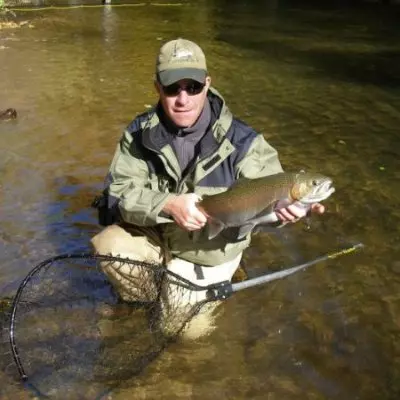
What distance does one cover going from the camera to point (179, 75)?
3.67 m

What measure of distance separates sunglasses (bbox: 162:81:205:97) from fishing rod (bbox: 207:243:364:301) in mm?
1384

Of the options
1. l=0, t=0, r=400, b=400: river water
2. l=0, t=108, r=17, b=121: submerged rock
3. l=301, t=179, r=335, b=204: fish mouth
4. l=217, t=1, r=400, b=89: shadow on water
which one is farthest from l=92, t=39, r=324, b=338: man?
l=217, t=1, r=400, b=89: shadow on water

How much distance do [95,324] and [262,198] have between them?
1805mm

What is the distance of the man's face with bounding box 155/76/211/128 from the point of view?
12.3 ft

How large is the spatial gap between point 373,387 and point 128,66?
10802 mm

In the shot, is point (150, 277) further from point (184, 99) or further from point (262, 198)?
point (184, 99)

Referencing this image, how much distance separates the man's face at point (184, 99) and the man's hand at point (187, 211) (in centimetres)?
54

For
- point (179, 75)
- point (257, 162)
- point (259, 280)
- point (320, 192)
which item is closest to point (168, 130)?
point (179, 75)

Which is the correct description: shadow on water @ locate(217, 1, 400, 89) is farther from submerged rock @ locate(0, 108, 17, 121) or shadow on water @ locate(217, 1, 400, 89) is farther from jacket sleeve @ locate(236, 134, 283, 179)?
jacket sleeve @ locate(236, 134, 283, 179)

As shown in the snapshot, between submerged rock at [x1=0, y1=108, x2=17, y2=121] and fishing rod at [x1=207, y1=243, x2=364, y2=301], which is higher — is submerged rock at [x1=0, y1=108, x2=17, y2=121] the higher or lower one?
the lower one

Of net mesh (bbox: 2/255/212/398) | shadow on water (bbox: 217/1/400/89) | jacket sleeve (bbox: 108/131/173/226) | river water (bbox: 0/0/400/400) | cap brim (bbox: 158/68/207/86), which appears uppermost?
cap brim (bbox: 158/68/207/86)

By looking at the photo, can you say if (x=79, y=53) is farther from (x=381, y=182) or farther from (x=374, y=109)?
(x=381, y=182)

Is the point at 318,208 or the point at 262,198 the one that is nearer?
the point at 262,198

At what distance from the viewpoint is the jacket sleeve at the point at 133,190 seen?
3740 mm
